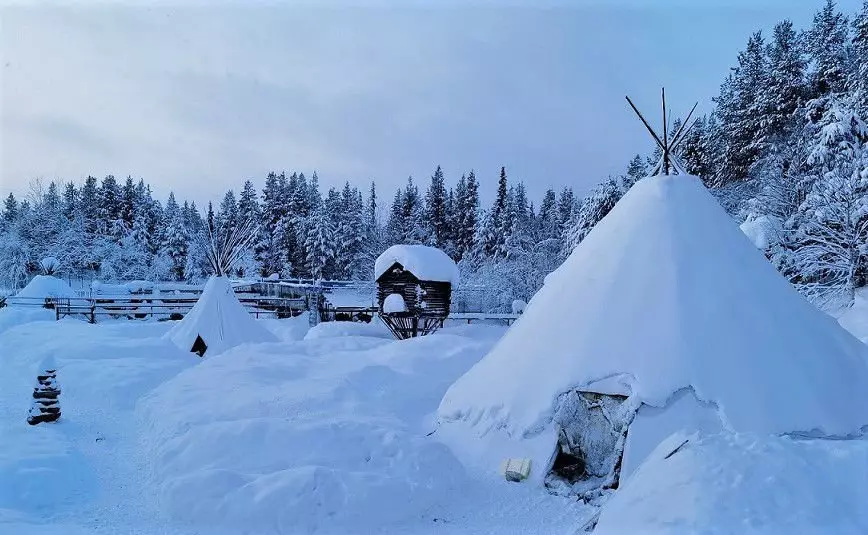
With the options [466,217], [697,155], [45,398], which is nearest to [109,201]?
[466,217]

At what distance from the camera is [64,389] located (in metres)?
10.8

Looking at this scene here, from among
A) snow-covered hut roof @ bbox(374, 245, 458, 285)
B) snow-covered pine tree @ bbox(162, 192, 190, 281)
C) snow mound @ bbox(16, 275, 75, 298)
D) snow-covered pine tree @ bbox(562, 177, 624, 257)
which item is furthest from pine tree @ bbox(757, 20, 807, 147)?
snow-covered pine tree @ bbox(162, 192, 190, 281)

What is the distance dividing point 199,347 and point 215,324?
786 mm

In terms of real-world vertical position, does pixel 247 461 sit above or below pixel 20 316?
below

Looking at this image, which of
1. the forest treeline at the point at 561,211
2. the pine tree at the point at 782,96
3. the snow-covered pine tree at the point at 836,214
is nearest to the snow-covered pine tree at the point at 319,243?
the forest treeline at the point at 561,211

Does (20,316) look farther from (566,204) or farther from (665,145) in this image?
(566,204)

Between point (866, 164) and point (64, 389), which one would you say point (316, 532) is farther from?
point (866, 164)

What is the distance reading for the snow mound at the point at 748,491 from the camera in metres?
2.30

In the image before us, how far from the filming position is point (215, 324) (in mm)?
15102

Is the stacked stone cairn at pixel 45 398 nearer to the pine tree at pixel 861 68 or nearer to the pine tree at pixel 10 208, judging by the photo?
the pine tree at pixel 861 68

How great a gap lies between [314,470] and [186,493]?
1.41m

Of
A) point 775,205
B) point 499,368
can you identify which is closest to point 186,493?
point 499,368

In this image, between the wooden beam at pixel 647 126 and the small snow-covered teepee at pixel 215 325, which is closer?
the wooden beam at pixel 647 126

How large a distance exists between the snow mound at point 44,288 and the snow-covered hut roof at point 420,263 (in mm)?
18277
